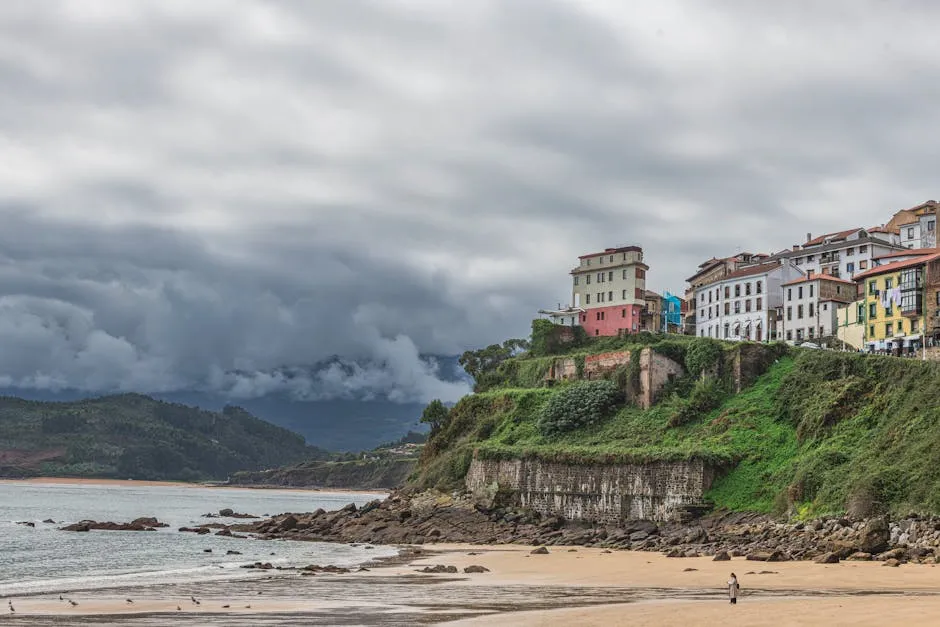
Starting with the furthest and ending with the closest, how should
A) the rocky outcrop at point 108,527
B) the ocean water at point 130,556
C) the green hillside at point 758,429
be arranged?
the rocky outcrop at point 108,527 < the green hillside at point 758,429 < the ocean water at point 130,556

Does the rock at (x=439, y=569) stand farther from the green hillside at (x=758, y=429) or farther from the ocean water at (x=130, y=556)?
the green hillside at (x=758, y=429)

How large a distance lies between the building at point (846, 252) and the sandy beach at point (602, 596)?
7366 centimetres

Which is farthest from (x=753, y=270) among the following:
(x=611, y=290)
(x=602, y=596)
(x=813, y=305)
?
(x=602, y=596)

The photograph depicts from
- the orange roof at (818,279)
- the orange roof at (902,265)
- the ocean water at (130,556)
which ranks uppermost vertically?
the orange roof at (818,279)

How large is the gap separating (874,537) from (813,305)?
6007 cm

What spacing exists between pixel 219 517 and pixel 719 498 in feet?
215

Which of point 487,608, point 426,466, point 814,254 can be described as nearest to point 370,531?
point 426,466

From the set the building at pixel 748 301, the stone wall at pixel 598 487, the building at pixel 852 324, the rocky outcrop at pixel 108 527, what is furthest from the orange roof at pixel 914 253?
the rocky outcrop at pixel 108 527

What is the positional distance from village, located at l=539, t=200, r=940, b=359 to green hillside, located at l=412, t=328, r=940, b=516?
39.0ft

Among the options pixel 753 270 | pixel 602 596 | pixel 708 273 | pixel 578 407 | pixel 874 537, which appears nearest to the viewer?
pixel 602 596

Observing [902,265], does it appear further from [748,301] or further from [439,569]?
[439,569]

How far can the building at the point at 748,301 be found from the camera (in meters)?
107

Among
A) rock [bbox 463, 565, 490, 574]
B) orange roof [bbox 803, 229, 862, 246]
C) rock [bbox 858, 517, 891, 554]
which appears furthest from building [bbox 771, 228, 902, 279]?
rock [bbox 463, 565, 490, 574]

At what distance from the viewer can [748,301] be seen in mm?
109812
